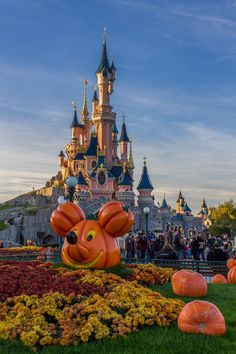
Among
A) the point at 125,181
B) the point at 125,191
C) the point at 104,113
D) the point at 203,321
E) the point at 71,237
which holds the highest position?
the point at 104,113

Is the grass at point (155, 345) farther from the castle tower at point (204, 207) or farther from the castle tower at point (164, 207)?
the castle tower at point (204, 207)

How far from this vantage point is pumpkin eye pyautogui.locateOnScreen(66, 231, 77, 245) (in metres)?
9.24

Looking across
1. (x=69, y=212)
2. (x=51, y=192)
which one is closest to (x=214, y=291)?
(x=69, y=212)

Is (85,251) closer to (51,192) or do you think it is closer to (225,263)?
(225,263)

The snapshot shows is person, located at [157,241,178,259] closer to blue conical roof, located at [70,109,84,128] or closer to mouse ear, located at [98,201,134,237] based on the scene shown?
mouse ear, located at [98,201,134,237]

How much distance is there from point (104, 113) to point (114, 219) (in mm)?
50933

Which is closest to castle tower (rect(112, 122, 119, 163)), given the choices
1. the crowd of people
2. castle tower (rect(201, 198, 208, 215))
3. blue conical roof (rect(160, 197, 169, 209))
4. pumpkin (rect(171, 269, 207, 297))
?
blue conical roof (rect(160, 197, 169, 209))

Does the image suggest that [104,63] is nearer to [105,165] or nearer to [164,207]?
[105,165]

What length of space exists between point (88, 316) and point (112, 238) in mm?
3982

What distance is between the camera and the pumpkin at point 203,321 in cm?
559

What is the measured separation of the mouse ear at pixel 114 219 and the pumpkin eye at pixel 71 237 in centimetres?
67

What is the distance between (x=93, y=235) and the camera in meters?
9.48

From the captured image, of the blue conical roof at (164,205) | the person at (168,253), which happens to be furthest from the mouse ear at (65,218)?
the blue conical roof at (164,205)

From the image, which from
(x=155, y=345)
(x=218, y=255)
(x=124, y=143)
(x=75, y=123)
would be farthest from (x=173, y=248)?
(x=75, y=123)
